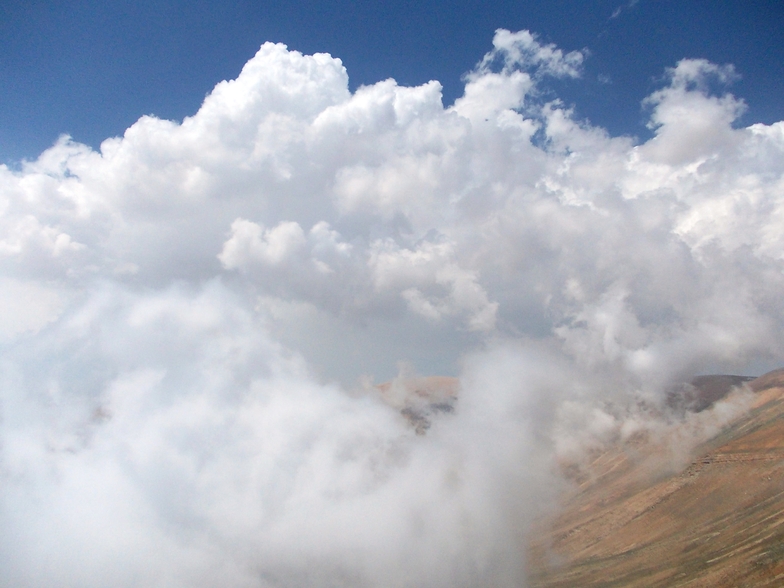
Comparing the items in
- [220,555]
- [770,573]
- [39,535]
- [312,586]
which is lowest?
[770,573]

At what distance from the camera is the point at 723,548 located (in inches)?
7776

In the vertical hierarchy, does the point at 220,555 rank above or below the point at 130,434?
below

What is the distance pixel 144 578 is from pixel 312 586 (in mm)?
62873

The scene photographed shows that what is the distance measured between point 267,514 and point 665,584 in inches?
Result: 5827

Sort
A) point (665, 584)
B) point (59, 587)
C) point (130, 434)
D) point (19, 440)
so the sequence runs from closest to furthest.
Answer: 1. point (59, 587)
2. point (19, 440)
3. point (130, 434)
4. point (665, 584)

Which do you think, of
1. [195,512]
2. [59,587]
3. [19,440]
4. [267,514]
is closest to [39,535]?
[59,587]

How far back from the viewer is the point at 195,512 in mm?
180125

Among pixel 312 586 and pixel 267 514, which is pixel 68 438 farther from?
pixel 312 586

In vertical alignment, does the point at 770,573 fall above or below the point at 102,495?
below

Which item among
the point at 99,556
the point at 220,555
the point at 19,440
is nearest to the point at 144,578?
the point at 99,556

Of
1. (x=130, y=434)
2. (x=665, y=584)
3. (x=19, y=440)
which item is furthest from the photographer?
(x=665, y=584)

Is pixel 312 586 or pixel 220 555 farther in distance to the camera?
pixel 312 586

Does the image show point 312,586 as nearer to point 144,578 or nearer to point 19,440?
point 144,578

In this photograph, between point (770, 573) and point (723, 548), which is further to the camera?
point (723, 548)
